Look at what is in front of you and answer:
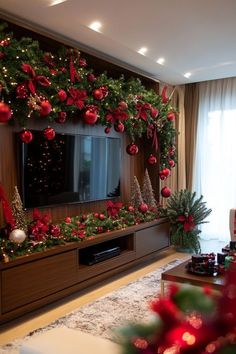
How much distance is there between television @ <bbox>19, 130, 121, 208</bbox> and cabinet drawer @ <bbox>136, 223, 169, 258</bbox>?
2.28ft

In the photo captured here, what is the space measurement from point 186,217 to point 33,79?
3.00m

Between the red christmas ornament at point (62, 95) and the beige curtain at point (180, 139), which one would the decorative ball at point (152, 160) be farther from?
the red christmas ornament at point (62, 95)

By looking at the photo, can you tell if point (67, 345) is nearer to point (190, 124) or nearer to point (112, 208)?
point (112, 208)

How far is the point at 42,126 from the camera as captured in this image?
3.87m

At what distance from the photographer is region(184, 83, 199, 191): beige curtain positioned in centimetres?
592

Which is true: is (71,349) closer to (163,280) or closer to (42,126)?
(163,280)

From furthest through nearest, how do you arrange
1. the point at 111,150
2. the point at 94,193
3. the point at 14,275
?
1. the point at 111,150
2. the point at 94,193
3. the point at 14,275

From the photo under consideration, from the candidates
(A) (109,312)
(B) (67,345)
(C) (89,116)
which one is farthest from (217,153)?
(B) (67,345)

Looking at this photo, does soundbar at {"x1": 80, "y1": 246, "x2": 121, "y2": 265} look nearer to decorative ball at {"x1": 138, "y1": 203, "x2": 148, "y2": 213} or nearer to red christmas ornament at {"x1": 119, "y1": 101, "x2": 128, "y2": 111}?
decorative ball at {"x1": 138, "y1": 203, "x2": 148, "y2": 213}

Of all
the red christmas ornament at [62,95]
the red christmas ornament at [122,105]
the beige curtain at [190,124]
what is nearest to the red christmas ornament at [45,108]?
the red christmas ornament at [62,95]

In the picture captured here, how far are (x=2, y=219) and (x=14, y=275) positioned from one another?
785 mm

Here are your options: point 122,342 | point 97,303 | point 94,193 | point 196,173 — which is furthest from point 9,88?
point 196,173

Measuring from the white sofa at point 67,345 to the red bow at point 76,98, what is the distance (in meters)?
2.56

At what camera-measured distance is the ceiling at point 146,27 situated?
295 centimetres
